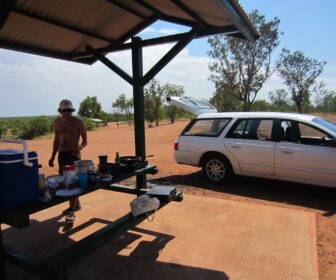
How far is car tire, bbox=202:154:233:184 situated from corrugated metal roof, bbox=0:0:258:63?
10.3 feet

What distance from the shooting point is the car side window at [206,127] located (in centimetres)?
748

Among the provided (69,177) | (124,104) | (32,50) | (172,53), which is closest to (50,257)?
(69,177)

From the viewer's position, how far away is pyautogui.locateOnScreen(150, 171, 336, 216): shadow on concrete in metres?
5.98

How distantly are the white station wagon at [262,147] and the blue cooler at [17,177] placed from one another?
5.05 meters

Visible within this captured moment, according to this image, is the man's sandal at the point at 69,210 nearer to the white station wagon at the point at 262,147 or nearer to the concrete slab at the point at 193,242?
the concrete slab at the point at 193,242

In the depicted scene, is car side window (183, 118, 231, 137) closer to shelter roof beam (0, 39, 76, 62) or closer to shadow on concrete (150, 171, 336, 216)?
shadow on concrete (150, 171, 336, 216)

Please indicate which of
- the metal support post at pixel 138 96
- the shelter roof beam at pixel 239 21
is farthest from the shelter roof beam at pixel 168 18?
the shelter roof beam at pixel 239 21

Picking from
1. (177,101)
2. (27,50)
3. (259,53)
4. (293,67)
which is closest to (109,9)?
(27,50)

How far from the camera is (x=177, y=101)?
13.1 metres

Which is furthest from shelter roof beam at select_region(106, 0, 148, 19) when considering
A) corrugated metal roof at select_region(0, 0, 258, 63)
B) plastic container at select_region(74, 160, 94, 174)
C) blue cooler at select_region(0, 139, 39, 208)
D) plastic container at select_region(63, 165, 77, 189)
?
blue cooler at select_region(0, 139, 39, 208)

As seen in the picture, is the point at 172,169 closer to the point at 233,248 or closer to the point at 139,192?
the point at 139,192

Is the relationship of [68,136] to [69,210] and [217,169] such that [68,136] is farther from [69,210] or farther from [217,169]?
[217,169]

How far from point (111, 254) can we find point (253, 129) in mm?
4358

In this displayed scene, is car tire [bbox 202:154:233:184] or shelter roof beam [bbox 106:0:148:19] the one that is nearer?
shelter roof beam [bbox 106:0:148:19]
